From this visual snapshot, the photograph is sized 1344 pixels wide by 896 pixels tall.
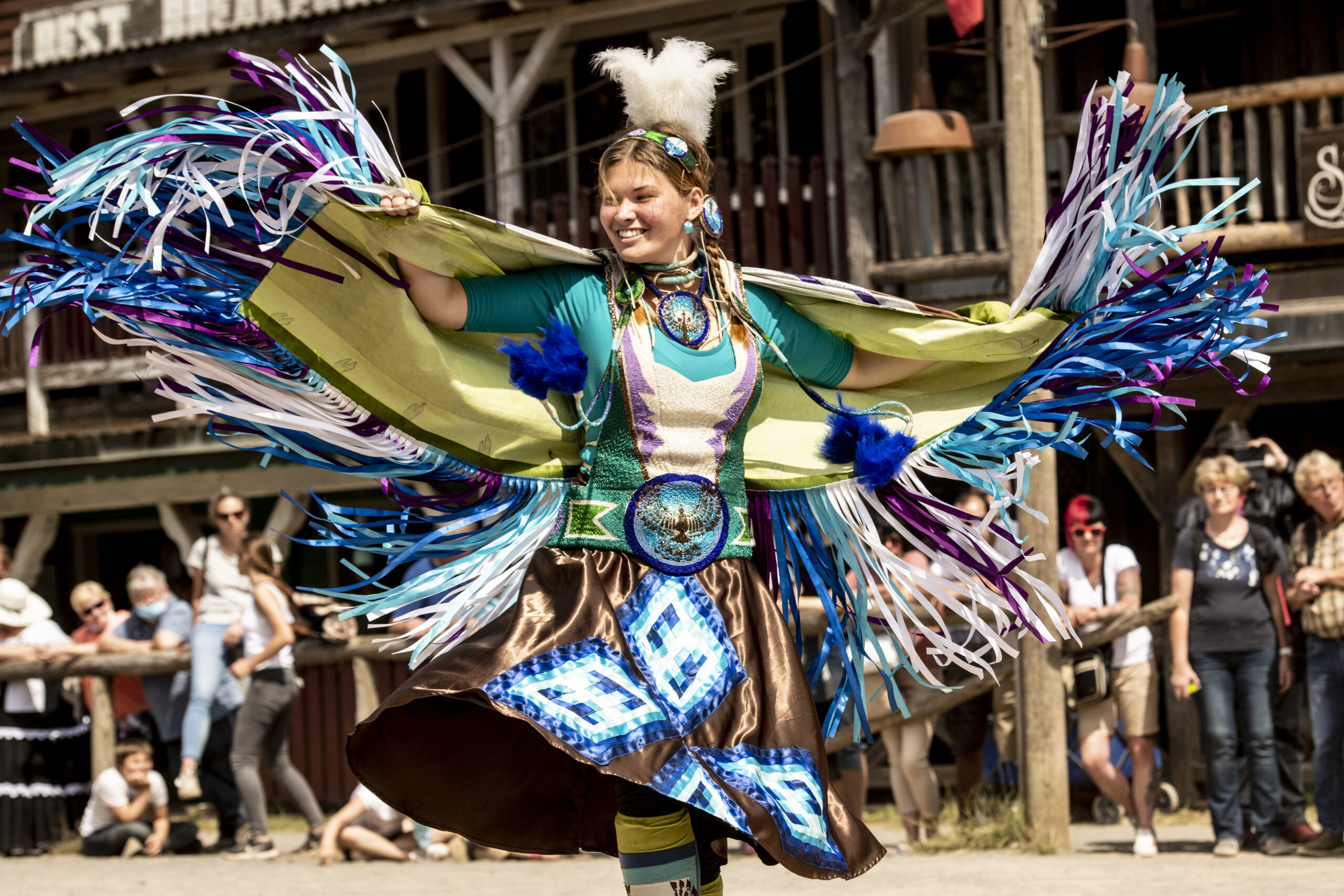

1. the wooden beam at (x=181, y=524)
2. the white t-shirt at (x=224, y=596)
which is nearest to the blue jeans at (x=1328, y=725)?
the white t-shirt at (x=224, y=596)

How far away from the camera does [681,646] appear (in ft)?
11.5

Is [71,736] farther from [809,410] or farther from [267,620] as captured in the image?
[809,410]

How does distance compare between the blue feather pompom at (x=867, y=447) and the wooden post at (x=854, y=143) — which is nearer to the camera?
the blue feather pompom at (x=867, y=447)

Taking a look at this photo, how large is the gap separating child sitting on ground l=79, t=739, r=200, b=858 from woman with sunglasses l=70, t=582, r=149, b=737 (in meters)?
0.70

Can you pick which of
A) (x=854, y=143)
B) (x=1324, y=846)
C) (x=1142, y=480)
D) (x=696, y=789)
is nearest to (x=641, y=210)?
(x=696, y=789)

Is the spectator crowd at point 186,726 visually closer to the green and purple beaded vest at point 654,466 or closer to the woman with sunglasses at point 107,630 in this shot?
the woman with sunglasses at point 107,630

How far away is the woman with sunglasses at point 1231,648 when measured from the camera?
666cm

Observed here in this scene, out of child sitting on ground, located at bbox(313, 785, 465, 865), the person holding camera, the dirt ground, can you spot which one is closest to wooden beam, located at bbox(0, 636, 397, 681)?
child sitting on ground, located at bbox(313, 785, 465, 865)

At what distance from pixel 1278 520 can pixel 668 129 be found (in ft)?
17.4

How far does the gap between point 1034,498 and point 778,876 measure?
5.99 ft

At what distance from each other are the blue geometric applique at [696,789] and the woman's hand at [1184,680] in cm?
416

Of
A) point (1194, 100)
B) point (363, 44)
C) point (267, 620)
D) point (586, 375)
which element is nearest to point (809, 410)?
point (586, 375)

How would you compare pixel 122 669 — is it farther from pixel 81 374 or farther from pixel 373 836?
pixel 81 374

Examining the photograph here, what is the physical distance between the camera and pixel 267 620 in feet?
26.0
